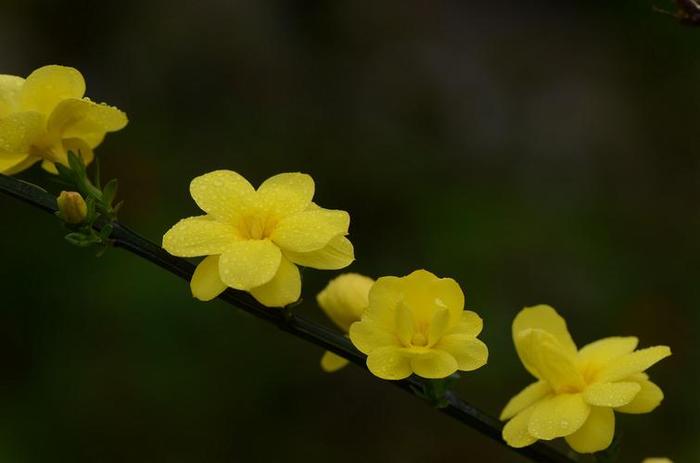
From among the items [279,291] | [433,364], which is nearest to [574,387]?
[433,364]

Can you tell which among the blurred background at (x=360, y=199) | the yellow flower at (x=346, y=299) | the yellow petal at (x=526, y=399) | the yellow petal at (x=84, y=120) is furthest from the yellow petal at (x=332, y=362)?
the blurred background at (x=360, y=199)

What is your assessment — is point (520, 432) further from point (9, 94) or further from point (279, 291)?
point (9, 94)

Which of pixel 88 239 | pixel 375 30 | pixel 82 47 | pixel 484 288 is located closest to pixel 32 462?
pixel 484 288

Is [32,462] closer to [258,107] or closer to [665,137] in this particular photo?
[258,107]

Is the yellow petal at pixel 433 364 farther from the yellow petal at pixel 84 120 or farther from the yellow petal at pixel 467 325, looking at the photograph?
the yellow petal at pixel 84 120

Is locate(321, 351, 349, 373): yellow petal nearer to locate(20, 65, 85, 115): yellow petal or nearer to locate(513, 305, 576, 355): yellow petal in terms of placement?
locate(513, 305, 576, 355): yellow petal
